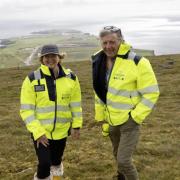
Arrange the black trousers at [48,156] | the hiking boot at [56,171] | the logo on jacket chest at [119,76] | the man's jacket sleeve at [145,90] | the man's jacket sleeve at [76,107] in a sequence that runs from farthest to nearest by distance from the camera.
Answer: the hiking boot at [56,171] < the man's jacket sleeve at [76,107] < the black trousers at [48,156] < the logo on jacket chest at [119,76] < the man's jacket sleeve at [145,90]

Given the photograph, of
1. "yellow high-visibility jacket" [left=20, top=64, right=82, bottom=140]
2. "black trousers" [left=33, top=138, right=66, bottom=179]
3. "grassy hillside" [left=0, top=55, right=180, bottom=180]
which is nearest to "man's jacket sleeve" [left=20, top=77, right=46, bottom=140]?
"yellow high-visibility jacket" [left=20, top=64, right=82, bottom=140]

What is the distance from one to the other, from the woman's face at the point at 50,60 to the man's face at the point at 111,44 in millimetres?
990

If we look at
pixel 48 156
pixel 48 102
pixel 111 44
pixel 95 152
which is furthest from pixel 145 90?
pixel 95 152

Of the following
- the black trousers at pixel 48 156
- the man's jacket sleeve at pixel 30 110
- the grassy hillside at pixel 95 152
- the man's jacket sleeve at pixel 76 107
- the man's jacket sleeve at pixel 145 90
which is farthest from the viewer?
the grassy hillside at pixel 95 152

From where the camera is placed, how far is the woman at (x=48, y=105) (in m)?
8.20

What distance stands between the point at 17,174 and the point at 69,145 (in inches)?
131

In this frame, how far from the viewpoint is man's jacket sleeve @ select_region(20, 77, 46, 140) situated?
8.13 meters

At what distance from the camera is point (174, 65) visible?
51781 millimetres

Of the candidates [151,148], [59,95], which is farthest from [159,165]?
[59,95]

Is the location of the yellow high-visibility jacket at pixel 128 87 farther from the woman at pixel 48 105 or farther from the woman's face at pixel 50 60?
the woman's face at pixel 50 60

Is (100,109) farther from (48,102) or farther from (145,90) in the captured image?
(145,90)

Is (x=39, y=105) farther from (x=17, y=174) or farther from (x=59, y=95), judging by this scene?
(x=17, y=174)

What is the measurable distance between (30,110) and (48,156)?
0.97 meters

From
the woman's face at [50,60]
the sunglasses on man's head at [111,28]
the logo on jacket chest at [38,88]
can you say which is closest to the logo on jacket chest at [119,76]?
the sunglasses on man's head at [111,28]
